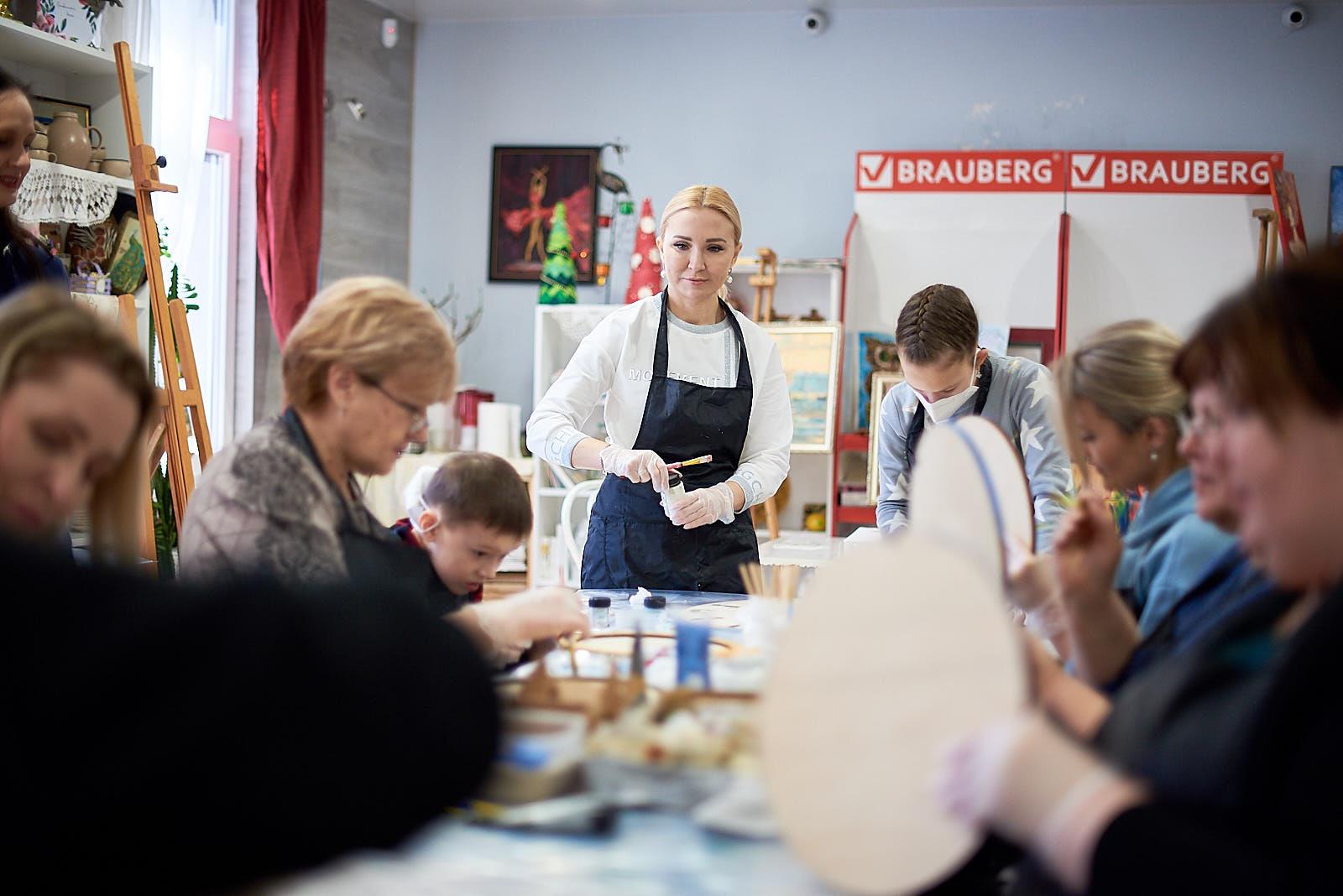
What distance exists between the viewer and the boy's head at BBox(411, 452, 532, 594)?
6.37ft

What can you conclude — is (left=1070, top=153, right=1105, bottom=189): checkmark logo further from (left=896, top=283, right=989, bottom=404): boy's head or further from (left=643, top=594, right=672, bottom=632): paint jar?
(left=643, top=594, right=672, bottom=632): paint jar

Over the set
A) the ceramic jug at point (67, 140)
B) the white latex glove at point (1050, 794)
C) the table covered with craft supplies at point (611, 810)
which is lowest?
the table covered with craft supplies at point (611, 810)

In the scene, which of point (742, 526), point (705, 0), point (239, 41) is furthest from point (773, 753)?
point (705, 0)

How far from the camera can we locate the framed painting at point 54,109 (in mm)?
3416

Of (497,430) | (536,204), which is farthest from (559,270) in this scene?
(497,430)

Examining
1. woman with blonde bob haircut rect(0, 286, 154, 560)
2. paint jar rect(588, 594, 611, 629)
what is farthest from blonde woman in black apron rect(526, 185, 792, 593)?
woman with blonde bob haircut rect(0, 286, 154, 560)

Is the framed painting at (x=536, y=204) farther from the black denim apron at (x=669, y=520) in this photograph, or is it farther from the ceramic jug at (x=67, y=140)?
the black denim apron at (x=669, y=520)

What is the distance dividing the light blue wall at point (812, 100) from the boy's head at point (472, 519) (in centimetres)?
391

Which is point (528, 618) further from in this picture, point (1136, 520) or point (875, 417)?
point (875, 417)

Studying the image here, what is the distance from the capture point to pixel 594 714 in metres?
1.15

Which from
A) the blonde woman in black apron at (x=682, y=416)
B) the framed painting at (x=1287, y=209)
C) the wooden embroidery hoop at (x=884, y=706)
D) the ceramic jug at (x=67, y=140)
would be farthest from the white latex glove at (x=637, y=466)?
the framed painting at (x=1287, y=209)

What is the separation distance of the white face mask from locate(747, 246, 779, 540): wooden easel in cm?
232

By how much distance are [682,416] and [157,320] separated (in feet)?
5.89

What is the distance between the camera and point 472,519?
1.94m
